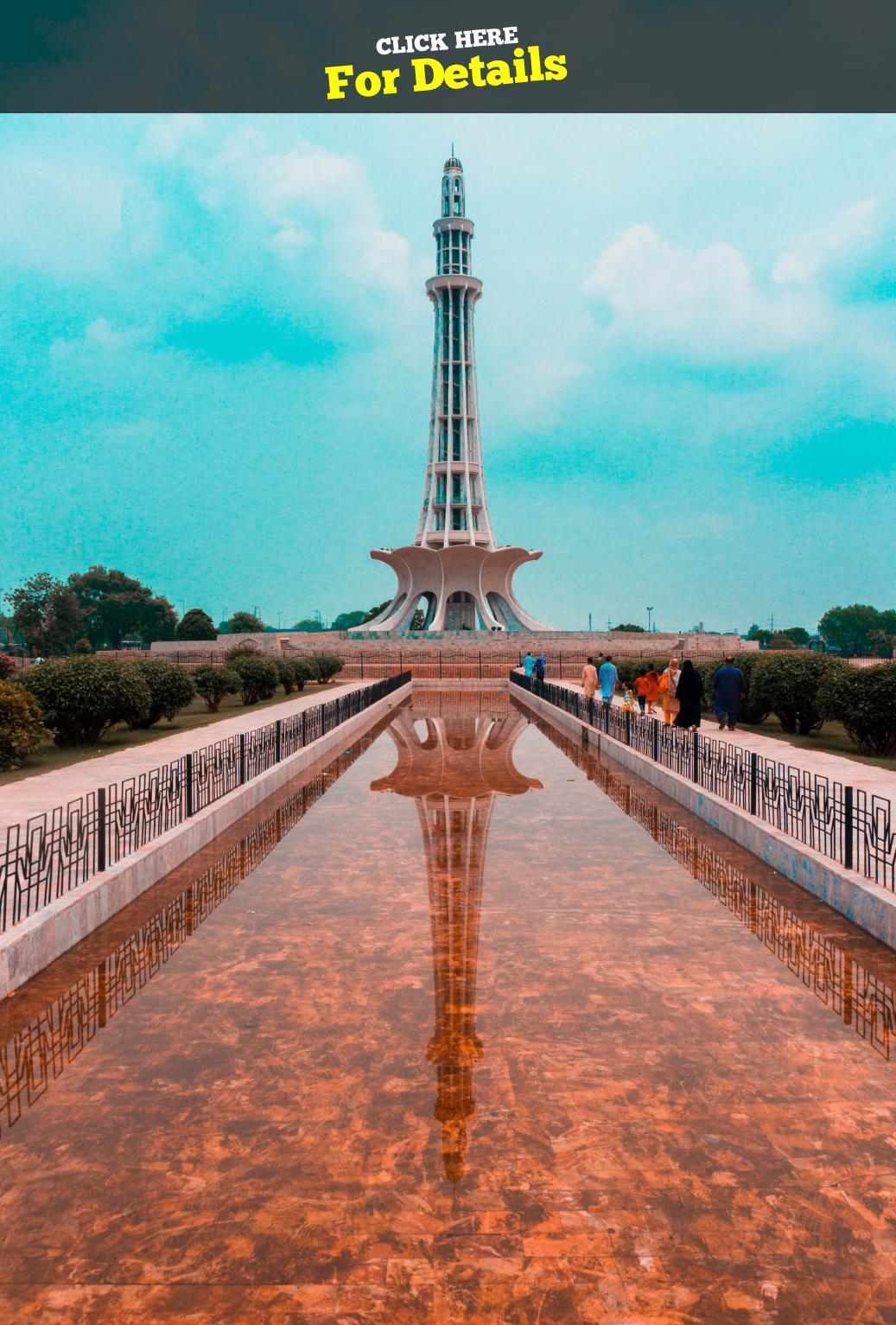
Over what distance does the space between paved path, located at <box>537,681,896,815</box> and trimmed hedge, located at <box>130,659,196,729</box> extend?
27.8ft

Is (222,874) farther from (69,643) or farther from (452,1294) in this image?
(69,643)

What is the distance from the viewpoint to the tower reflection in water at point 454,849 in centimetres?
309

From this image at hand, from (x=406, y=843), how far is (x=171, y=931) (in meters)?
2.24

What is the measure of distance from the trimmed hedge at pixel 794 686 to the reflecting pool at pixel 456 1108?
8202 mm

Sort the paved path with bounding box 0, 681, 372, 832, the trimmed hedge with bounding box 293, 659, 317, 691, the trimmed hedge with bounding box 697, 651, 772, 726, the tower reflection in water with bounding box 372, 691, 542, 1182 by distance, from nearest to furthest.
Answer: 1. the tower reflection in water with bounding box 372, 691, 542, 1182
2. the paved path with bounding box 0, 681, 372, 832
3. the trimmed hedge with bounding box 697, 651, 772, 726
4. the trimmed hedge with bounding box 293, 659, 317, 691

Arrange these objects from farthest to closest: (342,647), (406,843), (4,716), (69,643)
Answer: (69,643) < (342,647) < (4,716) < (406,843)

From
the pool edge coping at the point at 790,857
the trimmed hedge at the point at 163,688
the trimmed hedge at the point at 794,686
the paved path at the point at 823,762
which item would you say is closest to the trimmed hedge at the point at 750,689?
the trimmed hedge at the point at 794,686

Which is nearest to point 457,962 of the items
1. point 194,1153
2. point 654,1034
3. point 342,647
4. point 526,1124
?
point 654,1034

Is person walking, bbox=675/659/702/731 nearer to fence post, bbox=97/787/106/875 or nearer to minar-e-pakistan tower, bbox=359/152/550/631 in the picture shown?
fence post, bbox=97/787/106/875

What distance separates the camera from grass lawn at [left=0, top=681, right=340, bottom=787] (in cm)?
1022

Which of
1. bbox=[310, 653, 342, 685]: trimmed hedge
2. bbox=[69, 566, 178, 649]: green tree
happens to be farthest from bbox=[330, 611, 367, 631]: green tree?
bbox=[310, 653, 342, 685]: trimmed hedge

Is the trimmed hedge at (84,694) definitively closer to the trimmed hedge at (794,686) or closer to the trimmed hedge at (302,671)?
the trimmed hedge at (794,686)

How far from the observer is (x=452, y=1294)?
6.87 feet

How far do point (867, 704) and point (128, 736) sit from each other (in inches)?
424
